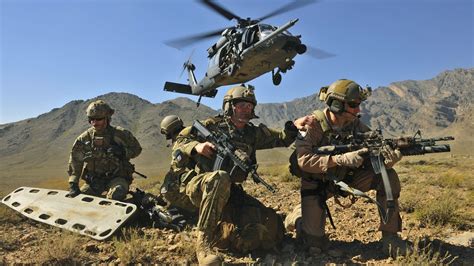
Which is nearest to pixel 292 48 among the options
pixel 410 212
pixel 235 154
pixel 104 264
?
pixel 410 212

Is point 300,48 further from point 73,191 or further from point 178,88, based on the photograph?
point 73,191

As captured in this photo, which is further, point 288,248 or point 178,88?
point 178,88

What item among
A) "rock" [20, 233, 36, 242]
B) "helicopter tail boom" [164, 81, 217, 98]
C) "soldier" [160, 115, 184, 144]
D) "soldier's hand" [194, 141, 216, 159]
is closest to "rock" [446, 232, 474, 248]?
"soldier's hand" [194, 141, 216, 159]

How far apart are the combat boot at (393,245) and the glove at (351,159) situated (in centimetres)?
94

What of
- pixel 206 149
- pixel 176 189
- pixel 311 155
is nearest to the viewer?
pixel 311 155

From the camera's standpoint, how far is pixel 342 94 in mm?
4426

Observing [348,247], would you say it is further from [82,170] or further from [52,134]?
[52,134]

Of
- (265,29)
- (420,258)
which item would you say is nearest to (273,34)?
(265,29)

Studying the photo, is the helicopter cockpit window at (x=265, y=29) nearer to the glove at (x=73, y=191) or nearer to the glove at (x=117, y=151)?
the glove at (x=117, y=151)

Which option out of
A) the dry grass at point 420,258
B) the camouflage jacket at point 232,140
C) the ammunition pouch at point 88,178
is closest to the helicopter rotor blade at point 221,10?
the ammunition pouch at point 88,178

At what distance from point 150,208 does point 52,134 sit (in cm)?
12971

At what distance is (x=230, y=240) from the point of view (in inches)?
173

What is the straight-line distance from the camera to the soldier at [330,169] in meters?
4.36

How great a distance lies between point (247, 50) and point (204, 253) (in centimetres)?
1140
